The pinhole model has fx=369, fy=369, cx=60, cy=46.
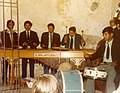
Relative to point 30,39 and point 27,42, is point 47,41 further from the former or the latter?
point 27,42

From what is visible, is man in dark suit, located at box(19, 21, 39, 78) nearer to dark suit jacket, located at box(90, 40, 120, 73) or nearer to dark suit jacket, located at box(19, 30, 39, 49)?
dark suit jacket, located at box(19, 30, 39, 49)

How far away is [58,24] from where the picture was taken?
9.28m

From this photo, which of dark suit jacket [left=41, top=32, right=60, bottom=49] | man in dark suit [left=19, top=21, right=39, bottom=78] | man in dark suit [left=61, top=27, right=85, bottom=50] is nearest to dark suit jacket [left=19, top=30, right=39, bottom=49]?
man in dark suit [left=19, top=21, right=39, bottom=78]

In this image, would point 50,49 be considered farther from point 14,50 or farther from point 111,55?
point 111,55

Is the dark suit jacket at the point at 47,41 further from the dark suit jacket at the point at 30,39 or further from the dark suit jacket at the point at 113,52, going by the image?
the dark suit jacket at the point at 113,52

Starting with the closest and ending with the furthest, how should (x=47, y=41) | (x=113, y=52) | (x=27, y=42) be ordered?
1. (x=113, y=52)
2. (x=27, y=42)
3. (x=47, y=41)

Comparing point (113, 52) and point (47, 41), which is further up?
point (47, 41)

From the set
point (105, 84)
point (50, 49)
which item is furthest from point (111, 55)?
point (50, 49)

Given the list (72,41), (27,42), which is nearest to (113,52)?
(72,41)

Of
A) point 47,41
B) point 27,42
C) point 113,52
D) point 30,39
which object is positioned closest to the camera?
point 113,52

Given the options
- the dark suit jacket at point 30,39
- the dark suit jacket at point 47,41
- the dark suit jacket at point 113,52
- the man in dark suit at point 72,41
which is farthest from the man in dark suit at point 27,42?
the dark suit jacket at point 113,52

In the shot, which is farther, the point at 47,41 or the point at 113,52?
the point at 47,41

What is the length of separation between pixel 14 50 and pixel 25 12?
7.22 feet

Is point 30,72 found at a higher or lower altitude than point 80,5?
lower
